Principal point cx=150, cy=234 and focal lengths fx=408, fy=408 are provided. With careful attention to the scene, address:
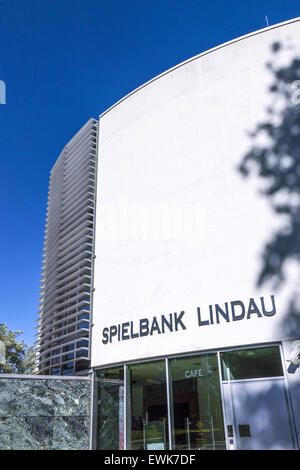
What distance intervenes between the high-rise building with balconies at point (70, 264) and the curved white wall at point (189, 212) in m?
0.61

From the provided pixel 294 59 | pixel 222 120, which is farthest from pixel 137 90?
pixel 294 59

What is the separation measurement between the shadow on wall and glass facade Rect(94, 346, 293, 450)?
4.12 feet

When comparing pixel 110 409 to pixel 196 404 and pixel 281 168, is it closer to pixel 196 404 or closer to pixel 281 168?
pixel 196 404

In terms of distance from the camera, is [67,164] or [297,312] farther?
[67,164]

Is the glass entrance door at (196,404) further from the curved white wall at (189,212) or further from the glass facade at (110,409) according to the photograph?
the glass facade at (110,409)

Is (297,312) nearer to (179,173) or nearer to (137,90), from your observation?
(179,173)

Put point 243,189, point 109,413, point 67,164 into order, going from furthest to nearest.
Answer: point 67,164, point 109,413, point 243,189

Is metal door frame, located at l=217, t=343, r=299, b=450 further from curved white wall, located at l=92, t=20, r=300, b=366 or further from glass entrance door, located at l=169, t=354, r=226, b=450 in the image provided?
curved white wall, located at l=92, t=20, r=300, b=366

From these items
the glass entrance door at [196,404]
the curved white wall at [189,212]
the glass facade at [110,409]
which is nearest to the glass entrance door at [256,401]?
the glass entrance door at [196,404]

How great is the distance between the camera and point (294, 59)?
36.8 ft

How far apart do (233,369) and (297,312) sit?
6.64 ft

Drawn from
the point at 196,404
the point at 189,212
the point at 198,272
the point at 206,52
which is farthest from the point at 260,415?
the point at 206,52

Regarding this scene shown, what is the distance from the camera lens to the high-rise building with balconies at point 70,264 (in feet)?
44.5

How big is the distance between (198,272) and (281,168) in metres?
3.42
